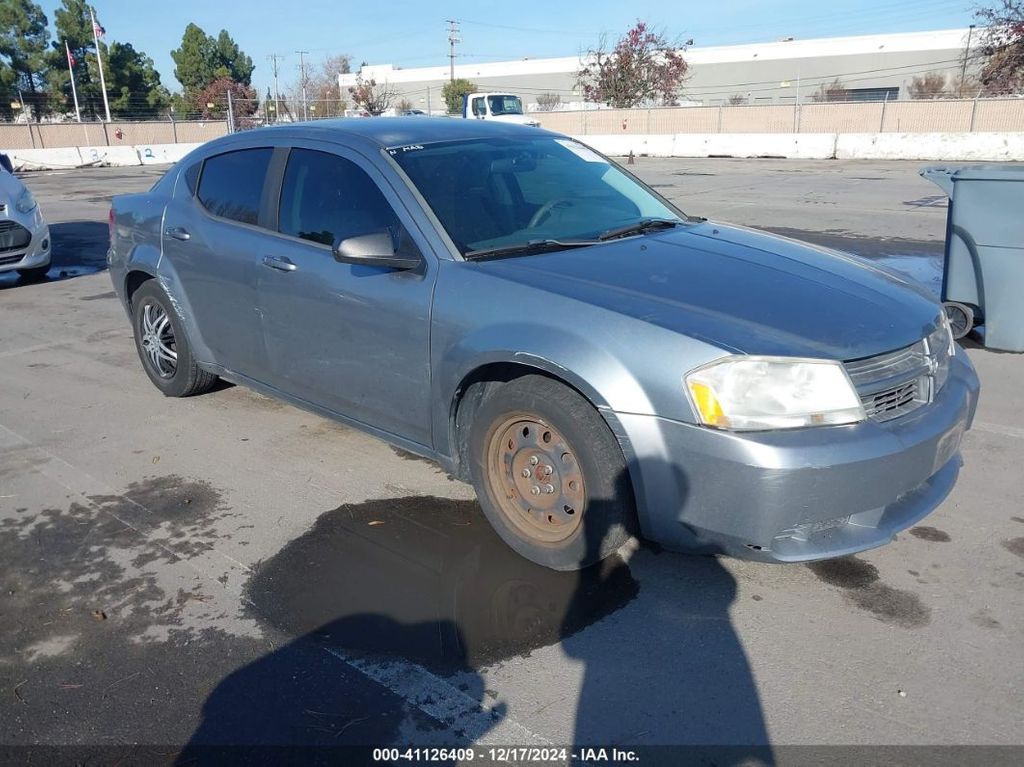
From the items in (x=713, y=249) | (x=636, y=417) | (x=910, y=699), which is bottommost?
(x=910, y=699)

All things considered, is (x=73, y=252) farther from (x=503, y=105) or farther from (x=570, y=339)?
(x=503, y=105)

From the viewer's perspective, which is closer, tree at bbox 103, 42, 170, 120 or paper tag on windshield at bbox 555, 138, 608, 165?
paper tag on windshield at bbox 555, 138, 608, 165

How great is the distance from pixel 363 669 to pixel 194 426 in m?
2.89

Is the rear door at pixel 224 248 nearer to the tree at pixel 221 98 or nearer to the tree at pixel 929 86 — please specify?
the tree at pixel 221 98

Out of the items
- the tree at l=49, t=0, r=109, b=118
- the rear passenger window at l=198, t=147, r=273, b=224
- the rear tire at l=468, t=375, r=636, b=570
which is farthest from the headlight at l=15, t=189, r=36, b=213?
the tree at l=49, t=0, r=109, b=118

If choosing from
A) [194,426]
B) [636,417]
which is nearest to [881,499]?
[636,417]

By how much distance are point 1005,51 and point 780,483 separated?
4348cm

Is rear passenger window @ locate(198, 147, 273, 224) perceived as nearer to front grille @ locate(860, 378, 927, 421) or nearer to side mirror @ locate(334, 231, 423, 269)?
side mirror @ locate(334, 231, 423, 269)

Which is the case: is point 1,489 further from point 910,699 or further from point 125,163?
point 125,163

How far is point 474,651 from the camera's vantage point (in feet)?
9.85

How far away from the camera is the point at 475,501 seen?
4.14 m

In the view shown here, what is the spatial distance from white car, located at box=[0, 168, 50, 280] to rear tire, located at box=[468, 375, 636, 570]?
830cm

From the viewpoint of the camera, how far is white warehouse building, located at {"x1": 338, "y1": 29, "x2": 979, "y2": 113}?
58.7m

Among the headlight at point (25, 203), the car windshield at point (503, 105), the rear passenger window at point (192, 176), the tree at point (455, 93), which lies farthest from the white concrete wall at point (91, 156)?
the rear passenger window at point (192, 176)
